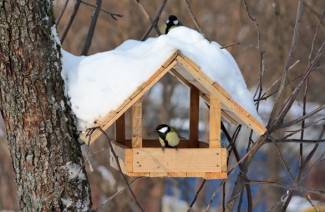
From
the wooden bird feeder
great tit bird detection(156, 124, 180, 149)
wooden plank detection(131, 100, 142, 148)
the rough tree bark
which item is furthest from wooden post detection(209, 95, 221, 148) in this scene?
→ the rough tree bark

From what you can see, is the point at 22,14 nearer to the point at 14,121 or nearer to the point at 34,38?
the point at 34,38

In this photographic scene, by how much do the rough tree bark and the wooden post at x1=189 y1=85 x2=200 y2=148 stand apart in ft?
2.13

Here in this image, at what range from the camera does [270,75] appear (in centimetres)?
787

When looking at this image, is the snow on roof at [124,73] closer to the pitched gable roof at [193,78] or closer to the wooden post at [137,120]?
the pitched gable roof at [193,78]

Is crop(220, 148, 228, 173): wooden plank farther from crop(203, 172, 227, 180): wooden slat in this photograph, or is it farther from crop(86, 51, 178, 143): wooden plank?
crop(86, 51, 178, 143): wooden plank

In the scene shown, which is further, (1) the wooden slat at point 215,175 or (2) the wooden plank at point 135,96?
(1) the wooden slat at point 215,175

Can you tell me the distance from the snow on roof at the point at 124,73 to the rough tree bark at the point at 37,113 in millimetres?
73

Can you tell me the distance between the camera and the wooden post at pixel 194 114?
2.40m

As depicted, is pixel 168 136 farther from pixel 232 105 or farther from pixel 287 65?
pixel 287 65

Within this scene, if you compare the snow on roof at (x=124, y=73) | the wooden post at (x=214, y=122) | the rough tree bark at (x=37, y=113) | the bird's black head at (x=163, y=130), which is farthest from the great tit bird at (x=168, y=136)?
the rough tree bark at (x=37, y=113)

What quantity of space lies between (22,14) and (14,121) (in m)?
0.29

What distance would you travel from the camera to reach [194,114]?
2.47 m

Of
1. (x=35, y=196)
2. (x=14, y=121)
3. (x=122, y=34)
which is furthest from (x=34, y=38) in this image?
(x=122, y=34)

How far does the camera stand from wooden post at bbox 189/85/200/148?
7.88 feet
